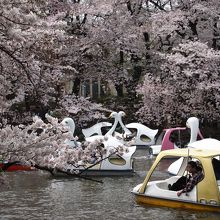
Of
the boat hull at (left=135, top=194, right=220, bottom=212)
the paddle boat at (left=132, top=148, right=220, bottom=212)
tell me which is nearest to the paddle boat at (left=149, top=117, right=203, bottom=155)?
the paddle boat at (left=132, top=148, right=220, bottom=212)

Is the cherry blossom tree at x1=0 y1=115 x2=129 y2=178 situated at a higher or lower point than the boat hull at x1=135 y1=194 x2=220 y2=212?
higher

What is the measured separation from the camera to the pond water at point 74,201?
13.0 metres

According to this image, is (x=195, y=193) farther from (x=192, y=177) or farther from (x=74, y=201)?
(x=74, y=201)

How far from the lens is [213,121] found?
110 feet

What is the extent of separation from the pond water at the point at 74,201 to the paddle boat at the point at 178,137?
2948 mm

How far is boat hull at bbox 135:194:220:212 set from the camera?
1298 cm

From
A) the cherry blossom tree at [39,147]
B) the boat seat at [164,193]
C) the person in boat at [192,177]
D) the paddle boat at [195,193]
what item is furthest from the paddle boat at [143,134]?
the cherry blossom tree at [39,147]

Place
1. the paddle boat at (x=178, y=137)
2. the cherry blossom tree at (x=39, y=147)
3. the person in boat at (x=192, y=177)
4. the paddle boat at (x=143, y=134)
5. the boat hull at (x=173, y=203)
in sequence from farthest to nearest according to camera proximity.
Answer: the paddle boat at (x=143, y=134) → the paddle boat at (x=178, y=137) → the person in boat at (x=192, y=177) → the boat hull at (x=173, y=203) → the cherry blossom tree at (x=39, y=147)

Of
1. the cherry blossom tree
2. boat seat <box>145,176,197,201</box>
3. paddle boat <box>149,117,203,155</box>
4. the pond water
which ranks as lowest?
the pond water

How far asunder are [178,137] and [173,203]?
58.0 ft

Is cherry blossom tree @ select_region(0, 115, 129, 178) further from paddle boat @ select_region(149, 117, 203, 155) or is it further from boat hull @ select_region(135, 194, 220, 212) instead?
paddle boat @ select_region(149, 117, 203, 155)

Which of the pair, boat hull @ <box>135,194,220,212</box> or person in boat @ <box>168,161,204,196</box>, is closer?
boat hull @ <box>135,194,220,212</box>

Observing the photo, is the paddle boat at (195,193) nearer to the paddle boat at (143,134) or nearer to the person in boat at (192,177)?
the person in boat at (192,177)

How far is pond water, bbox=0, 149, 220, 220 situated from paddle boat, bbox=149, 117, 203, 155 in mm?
2948
